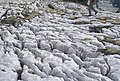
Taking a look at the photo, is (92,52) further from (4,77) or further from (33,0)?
(33,0)

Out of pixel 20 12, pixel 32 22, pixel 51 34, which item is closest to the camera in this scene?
pixel 51 34

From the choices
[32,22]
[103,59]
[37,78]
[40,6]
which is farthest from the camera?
[40,6]

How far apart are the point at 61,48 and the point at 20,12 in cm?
1242

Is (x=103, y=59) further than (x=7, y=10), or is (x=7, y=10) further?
(x=7, y=10)

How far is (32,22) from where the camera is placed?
23438 mm

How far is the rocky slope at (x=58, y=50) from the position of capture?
12961mm

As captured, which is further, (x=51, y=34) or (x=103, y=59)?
(x=51, y=34)

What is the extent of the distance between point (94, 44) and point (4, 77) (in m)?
7.14

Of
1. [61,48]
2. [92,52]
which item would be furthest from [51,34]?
[92,52]

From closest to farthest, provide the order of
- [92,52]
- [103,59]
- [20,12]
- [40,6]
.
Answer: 1. [103,59]
2. [92,52]
3. [20,12]
4. [40,6]

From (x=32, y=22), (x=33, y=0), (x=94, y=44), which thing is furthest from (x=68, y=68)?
(x=33, y=0)

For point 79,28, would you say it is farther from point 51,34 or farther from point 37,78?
point 37,78

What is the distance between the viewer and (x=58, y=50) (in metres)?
16.3

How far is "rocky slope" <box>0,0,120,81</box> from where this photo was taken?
13.0 metres
